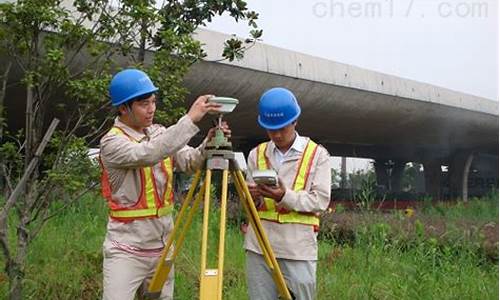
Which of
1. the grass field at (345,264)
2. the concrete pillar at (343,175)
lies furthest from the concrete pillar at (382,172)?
the grass field at (345,264)

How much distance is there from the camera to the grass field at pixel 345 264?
3.99m

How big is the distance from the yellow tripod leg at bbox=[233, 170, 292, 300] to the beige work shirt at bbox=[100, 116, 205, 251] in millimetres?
188

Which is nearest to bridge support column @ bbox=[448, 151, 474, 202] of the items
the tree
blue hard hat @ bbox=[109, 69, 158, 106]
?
the tree

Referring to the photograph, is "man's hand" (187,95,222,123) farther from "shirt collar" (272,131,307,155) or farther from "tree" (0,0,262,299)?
"tree" (0,0,262,299)

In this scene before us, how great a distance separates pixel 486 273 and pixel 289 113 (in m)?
3.21

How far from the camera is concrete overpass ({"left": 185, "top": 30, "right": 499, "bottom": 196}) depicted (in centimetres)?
1006

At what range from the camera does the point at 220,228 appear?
2.10 m

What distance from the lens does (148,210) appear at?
2.40 m

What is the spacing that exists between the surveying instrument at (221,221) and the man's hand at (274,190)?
10 cm

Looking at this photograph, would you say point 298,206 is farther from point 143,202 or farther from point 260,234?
point 143,202

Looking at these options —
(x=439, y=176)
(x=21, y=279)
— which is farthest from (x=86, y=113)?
(x=439, y=176)

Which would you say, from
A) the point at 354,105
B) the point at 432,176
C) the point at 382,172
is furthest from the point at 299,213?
the point at 382,172

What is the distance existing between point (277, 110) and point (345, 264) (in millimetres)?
2937

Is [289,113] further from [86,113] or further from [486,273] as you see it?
[486,273]
